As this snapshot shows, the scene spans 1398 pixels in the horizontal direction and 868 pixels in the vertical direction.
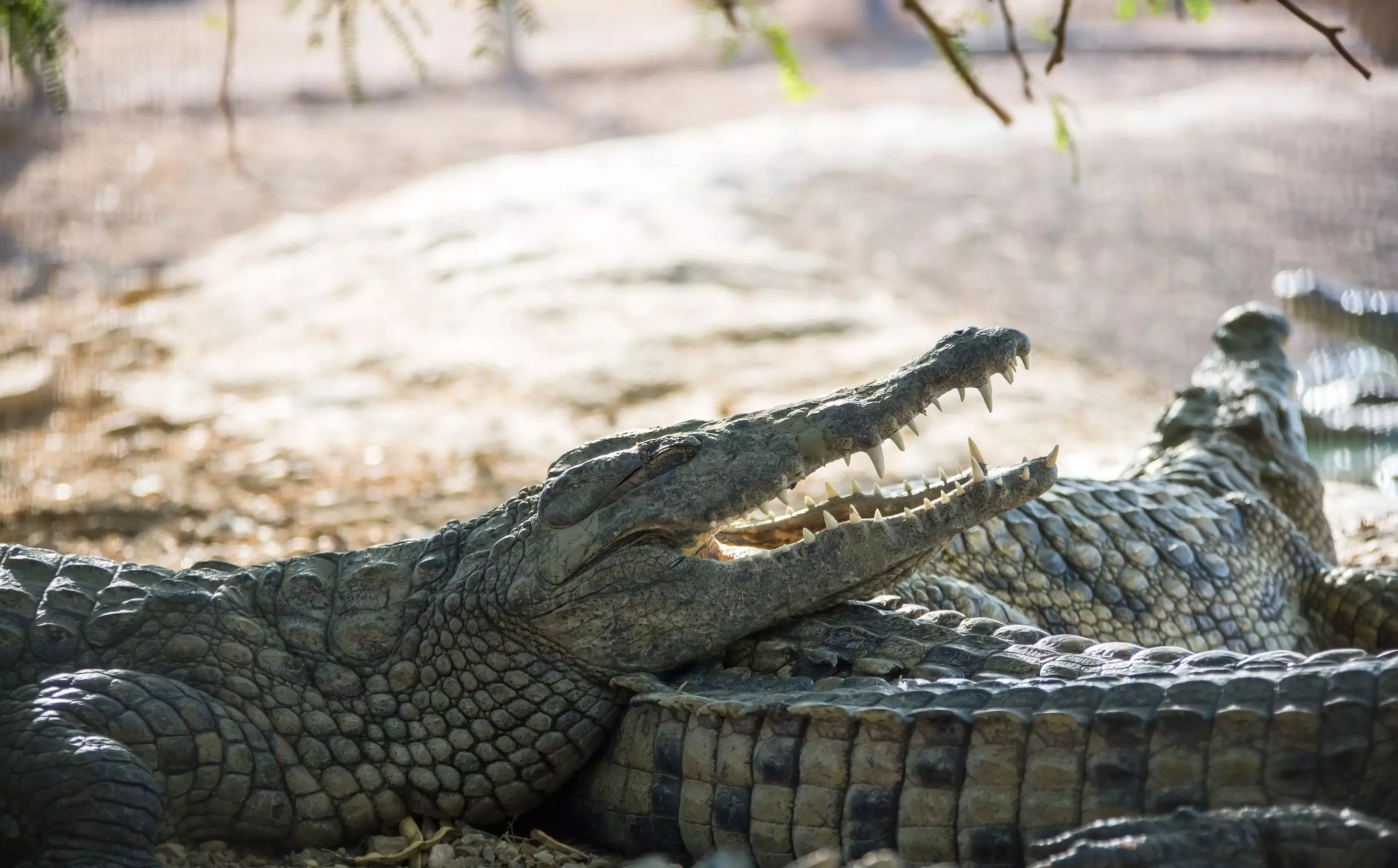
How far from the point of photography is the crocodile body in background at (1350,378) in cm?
716

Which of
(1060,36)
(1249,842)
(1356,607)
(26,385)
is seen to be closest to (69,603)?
(1249,842)

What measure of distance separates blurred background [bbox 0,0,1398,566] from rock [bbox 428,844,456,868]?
1.96 m

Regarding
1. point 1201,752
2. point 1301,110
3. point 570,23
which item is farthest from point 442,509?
A: point 570,23

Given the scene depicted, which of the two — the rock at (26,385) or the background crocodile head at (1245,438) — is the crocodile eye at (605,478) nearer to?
the background crocodile head at (1245,438)

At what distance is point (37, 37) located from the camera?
3248 mm

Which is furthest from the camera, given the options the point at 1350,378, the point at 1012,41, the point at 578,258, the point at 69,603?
the point at 578,258

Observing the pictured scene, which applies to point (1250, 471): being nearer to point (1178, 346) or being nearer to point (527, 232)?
point (1178, 346)

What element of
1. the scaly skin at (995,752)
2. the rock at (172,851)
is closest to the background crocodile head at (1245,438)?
the scaly skin at (995,752)

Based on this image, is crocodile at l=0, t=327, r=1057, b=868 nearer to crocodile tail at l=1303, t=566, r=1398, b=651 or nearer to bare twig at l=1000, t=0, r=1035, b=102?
bare twig at l=1000, t=0, r=1035, b=102

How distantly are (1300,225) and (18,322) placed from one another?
953cm

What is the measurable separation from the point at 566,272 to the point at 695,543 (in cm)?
622

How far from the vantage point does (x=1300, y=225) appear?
10.7m

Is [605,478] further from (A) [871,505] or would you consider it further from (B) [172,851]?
(B) [172,851]

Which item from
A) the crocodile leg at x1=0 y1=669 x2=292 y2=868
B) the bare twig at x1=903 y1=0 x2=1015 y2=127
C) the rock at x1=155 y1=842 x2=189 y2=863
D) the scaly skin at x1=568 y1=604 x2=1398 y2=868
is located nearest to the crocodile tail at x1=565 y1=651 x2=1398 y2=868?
the scaly skin at x1=568 y1=604 x2=1398 y2=868
